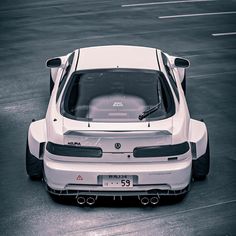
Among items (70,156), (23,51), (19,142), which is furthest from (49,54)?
(70,156)

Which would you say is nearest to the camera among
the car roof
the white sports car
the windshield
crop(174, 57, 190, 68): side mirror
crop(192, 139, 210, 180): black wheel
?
the white sports car

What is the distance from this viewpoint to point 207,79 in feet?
43.2

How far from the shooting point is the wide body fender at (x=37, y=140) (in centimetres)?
867

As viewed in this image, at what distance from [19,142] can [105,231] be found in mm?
2901

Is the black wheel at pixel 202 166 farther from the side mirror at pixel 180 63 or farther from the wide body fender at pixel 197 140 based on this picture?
the side mirror at pixel 180 63

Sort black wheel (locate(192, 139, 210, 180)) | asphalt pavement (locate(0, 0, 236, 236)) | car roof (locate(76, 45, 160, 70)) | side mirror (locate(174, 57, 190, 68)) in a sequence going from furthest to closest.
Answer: side mirror (locate(174, 57, 190, 68))
car roof (locate(76, 45, 160, 70))
black wheel (locate(192, 139, 210, 180))
asphalt pavement (locate(0, 0, 236, 236))

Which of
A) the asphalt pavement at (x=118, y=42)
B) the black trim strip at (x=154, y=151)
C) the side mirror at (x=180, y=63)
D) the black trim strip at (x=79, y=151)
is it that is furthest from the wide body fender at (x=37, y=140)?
the side mirror at (x=180, y=63)

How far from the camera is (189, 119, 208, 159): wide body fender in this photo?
860cm

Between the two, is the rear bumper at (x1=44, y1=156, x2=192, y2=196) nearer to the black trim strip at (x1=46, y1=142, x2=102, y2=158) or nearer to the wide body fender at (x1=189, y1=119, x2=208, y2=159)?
the black trim strip at (x1=46, y1=142, x2=102, y2=158)

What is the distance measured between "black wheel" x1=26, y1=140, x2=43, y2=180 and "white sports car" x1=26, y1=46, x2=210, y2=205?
1 cm

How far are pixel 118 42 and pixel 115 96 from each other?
7410mm

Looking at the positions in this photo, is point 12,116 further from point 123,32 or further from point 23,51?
point 123,32

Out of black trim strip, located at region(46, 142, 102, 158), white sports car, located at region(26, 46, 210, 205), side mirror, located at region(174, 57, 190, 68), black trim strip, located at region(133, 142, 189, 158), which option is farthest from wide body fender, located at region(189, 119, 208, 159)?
side mirror, located at region(174, 57, 190, 68)

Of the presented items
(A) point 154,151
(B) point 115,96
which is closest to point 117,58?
(B) point 115,96
